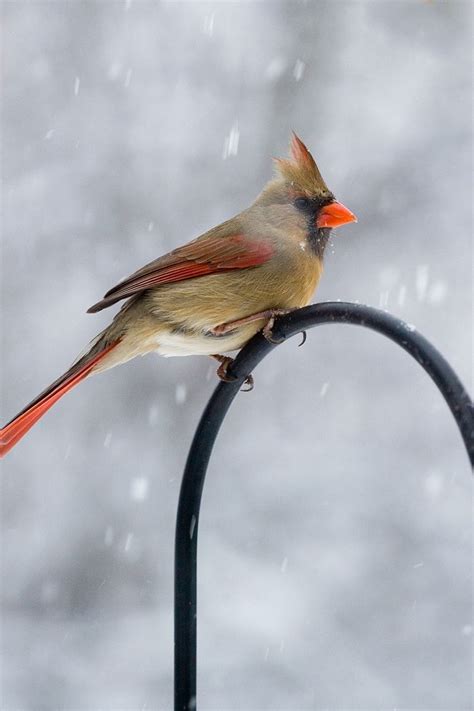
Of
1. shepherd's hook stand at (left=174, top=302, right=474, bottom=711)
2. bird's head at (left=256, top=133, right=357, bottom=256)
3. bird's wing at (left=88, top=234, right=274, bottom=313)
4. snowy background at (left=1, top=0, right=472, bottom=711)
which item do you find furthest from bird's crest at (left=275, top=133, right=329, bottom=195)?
snowy background at (left=1, top=0, right=472, bottom=711)

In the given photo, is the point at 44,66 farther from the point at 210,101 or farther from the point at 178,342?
the point at 178,342

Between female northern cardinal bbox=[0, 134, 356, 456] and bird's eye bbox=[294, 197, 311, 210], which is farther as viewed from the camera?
bird's eye bbox=[294, 197, 311, 210]

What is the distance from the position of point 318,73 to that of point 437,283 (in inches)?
42.8

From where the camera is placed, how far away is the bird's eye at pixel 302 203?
82.8 inches

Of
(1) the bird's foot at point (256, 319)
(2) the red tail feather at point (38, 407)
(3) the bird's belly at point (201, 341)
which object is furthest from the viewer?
(3) the bird's belly at point (201, 341)

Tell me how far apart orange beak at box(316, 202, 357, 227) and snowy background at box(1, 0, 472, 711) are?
1.98 meters

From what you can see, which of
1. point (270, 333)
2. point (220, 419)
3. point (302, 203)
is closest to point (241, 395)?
point (302, 203)

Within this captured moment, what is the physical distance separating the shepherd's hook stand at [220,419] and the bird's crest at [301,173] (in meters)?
0.43

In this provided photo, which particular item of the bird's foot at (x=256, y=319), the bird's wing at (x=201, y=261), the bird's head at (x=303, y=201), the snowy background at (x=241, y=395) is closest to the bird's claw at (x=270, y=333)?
the bird's foot at (x=256, y=319)

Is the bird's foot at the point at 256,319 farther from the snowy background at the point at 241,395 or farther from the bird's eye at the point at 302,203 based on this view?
the snowy background at the point at 241,395

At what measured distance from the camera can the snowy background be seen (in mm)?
3688

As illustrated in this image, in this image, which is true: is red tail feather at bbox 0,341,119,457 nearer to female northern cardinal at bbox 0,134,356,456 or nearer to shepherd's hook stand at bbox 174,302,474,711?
female northern cardinal at bbox 0,134,356,456

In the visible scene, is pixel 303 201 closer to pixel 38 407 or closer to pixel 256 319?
pixel 256 319

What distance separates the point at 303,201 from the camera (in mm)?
2105
